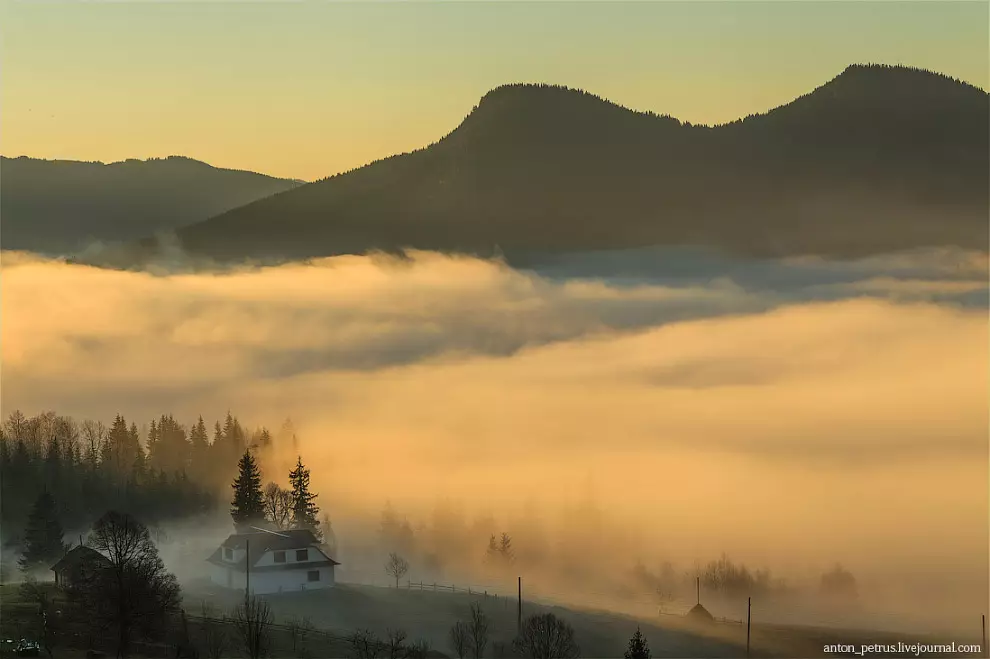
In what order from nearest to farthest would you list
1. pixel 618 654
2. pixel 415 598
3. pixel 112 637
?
pixel 112 637 → pixel 618 654 → pixel 415 598

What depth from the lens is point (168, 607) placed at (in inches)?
5143

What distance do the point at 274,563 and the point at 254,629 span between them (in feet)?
97.2

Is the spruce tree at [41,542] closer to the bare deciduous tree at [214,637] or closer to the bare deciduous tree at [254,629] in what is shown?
the bare deciduous tree at [254,629]

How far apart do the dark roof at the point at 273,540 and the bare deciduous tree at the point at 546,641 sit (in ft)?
89.1

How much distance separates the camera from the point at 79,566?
5359 inches

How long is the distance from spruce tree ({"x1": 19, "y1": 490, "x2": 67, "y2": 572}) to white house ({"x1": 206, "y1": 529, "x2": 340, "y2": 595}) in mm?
17691

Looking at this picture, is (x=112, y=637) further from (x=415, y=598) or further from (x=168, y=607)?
(x=415, y=598)

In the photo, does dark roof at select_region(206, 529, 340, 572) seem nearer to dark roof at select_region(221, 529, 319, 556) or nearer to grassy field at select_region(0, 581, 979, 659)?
dark roof at select_region(221, 529, 319, 556)

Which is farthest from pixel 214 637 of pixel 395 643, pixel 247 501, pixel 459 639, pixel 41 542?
pixel 247 501

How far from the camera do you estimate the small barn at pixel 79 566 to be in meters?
133

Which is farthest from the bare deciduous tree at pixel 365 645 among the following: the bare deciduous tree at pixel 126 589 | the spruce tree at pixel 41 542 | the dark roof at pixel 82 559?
the spruce tree at pixel 41 542

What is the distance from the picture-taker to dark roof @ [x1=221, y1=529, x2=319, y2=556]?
536ft

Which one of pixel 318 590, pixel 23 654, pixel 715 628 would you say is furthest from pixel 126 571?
pixel 715 628

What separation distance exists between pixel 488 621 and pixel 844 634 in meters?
48.1
